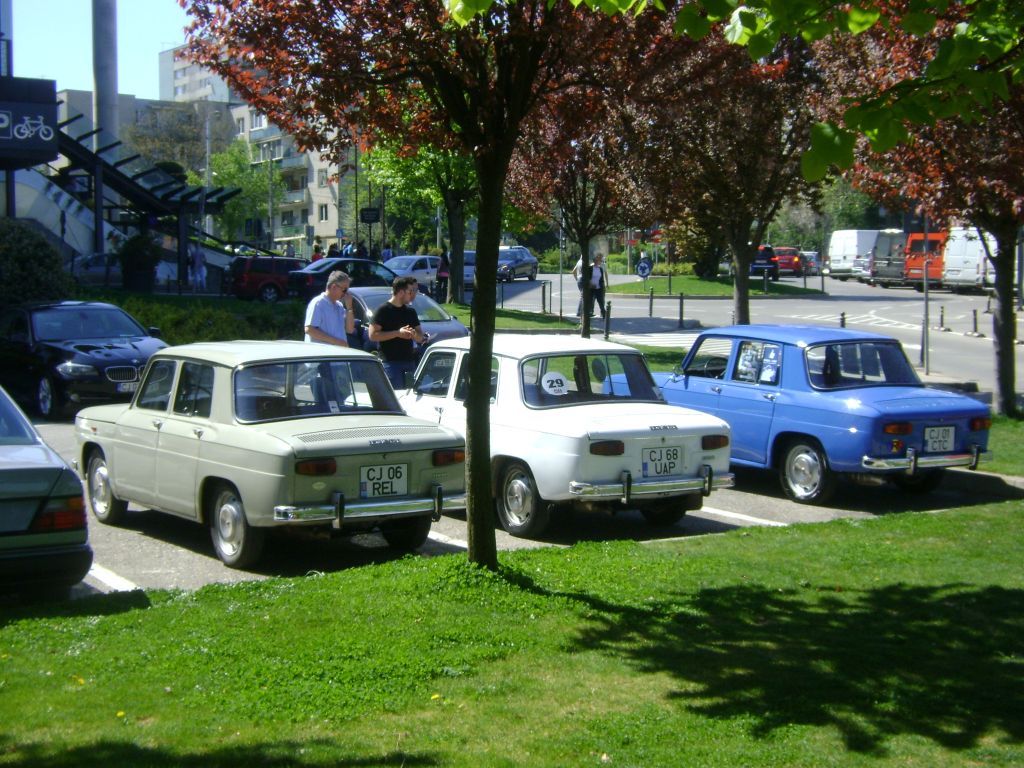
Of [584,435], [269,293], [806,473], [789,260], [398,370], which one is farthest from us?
[789,260]

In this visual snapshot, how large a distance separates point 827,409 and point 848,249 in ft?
186

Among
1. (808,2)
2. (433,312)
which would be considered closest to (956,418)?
(808,2)

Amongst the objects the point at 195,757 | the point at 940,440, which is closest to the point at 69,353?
the point at 940,440

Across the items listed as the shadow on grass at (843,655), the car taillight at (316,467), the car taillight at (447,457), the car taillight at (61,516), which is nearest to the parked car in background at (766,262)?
the car taillight at (447,457)

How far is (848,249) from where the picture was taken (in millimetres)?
64875

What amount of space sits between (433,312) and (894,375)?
1077cm

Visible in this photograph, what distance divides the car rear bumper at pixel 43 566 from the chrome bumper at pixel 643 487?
146 inches

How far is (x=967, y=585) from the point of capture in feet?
24.4

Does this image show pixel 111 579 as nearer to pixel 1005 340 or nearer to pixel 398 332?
pixel 398 332

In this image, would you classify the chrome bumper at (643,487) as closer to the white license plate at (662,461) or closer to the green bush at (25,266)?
the white license plate at (662,461)

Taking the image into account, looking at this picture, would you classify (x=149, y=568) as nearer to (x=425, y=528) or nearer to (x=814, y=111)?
(x=425, y=528)

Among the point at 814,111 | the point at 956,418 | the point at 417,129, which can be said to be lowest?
the point at 956,418

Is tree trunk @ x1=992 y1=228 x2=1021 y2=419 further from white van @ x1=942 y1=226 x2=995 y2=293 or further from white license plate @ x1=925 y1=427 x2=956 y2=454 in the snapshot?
white van @ x1=942 y1=226 x2=995 y2=293

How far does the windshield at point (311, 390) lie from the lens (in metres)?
8.46
